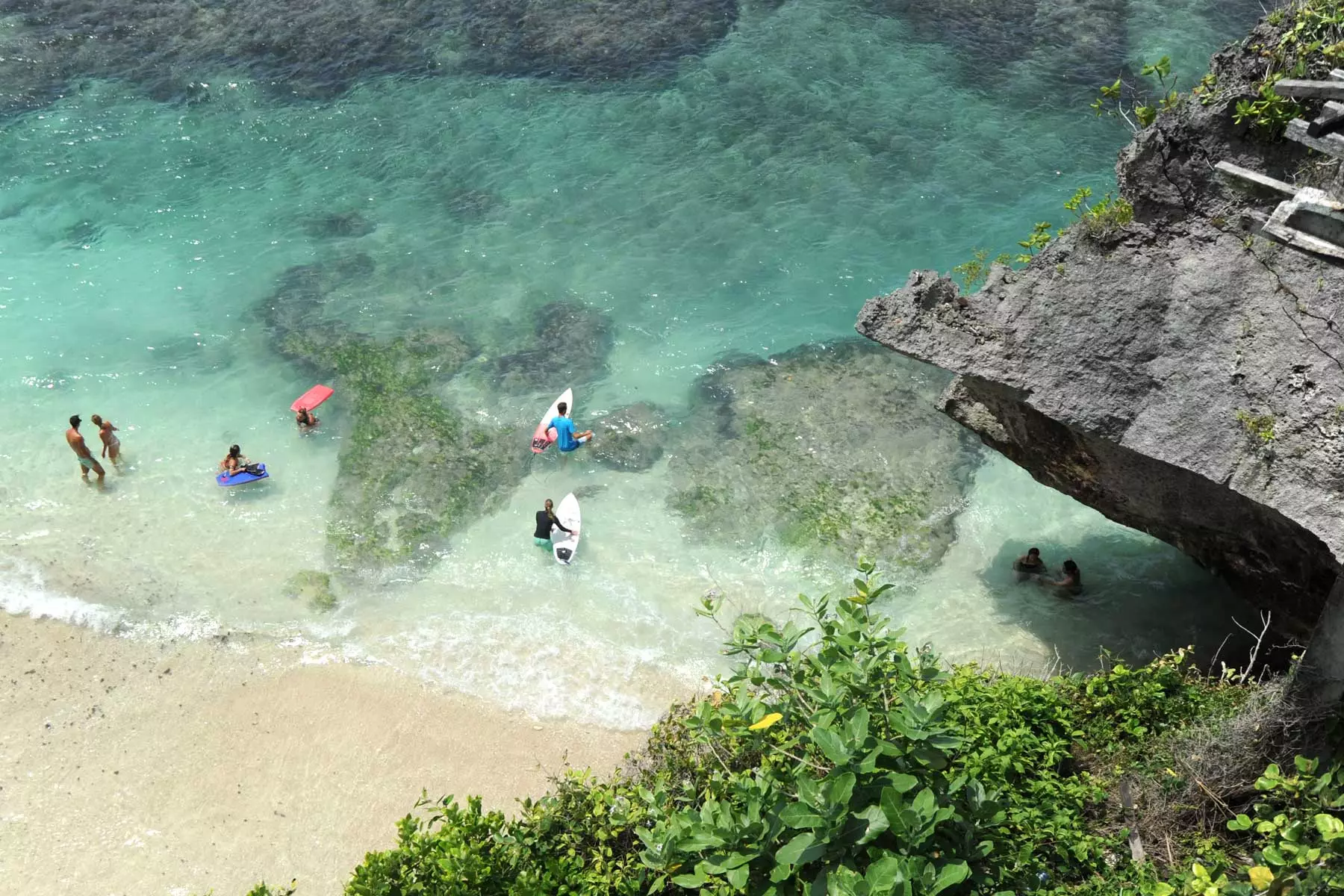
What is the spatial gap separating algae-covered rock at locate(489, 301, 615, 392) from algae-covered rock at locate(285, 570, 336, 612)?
4576mm

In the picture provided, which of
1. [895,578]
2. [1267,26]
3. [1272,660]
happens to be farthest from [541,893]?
[1267,26]

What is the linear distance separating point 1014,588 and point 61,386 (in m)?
15.6

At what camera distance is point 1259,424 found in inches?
334

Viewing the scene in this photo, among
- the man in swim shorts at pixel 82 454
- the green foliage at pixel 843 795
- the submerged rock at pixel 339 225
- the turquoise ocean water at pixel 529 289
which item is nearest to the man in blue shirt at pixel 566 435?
the turquoise ocean water at pixel 529 289

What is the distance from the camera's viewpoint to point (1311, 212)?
6.94 meters

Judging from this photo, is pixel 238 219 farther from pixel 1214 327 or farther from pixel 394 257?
pixel 1214 327

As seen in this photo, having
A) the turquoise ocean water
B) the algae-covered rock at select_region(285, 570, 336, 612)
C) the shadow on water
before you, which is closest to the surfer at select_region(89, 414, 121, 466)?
the turquoise ocean water

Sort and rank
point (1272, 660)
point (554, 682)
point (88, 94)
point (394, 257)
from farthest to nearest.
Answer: point (88, 94)
point (394, 257)
point (554, 682)
point (1272, 660)

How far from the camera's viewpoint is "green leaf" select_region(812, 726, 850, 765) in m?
6.92

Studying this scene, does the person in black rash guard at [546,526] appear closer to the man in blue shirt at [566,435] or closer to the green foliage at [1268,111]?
the man in blue shirt at [566,435]

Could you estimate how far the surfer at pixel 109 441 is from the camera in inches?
608

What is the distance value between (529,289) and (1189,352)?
1271cm

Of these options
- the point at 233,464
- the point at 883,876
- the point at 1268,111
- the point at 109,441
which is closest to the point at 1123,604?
the point at 1268,111

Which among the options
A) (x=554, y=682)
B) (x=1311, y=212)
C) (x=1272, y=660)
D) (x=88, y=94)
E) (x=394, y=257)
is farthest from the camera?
(x=88, y=94)
